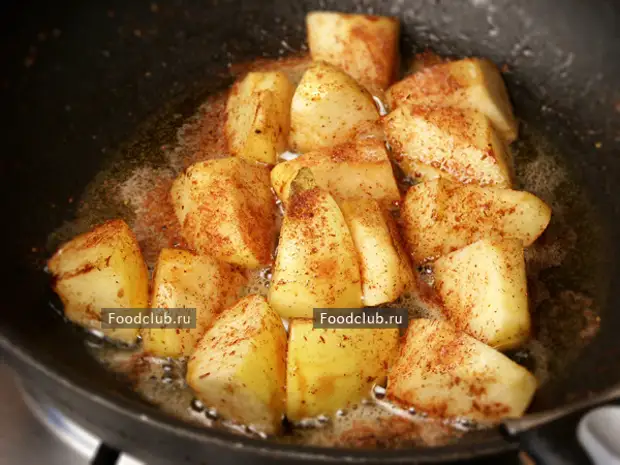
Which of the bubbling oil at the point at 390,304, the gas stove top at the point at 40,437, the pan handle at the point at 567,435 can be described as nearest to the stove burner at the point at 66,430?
the gas stove top at the point at 40,437

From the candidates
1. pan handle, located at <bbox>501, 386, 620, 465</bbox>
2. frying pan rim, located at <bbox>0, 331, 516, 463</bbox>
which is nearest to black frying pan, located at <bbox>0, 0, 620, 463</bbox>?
frying pan rim, located at <bbox>0, 331, 516, 463</bbox>

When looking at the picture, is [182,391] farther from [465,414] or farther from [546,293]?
[546,293]

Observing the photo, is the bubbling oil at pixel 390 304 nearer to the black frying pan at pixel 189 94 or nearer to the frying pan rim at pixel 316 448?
the black frying pan at pixel 189 94

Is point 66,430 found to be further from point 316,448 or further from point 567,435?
point 567,435

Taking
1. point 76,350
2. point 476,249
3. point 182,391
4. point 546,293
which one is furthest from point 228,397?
point 546,293

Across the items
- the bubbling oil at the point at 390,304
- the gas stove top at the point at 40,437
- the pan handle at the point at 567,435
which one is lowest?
the gas stove top at the point at 40,437
